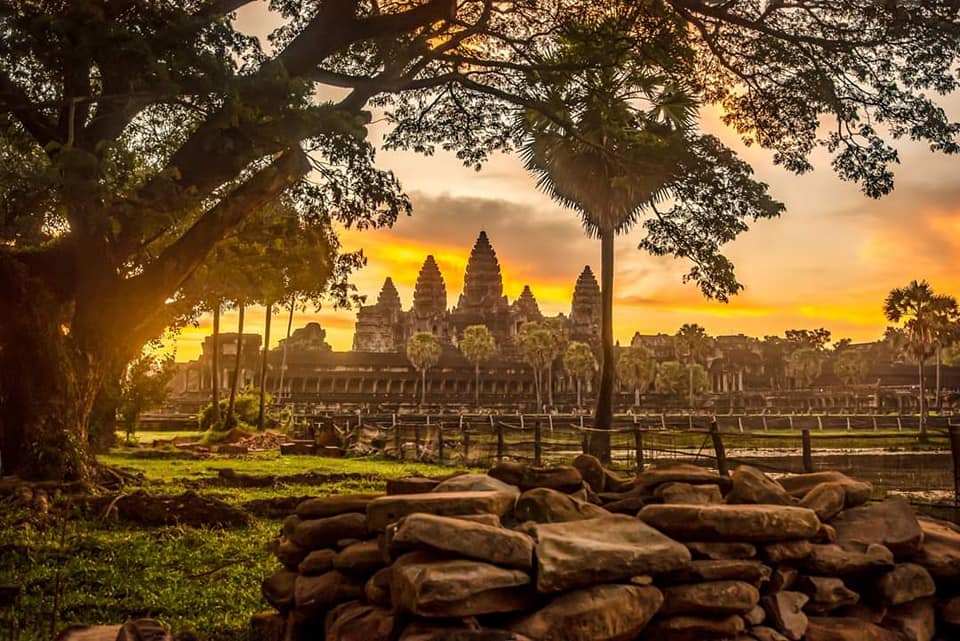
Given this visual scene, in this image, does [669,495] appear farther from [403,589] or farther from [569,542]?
[403,589]

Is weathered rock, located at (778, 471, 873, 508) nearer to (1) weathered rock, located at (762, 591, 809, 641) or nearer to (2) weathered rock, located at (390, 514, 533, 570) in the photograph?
(1) weathered rock, located at (762, 591, 809, 641)

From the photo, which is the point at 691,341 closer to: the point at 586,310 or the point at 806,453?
the point at 586,310

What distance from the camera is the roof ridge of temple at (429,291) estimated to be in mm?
88688

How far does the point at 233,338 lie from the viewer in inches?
2635

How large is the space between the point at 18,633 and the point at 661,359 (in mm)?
75963

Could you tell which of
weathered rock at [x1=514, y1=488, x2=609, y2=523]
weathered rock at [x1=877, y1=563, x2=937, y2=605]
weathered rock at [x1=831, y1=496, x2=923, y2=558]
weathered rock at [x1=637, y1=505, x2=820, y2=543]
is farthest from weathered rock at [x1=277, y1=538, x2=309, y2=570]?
weathered rock at [x1=877, y1=563, x2=937, y2=605]

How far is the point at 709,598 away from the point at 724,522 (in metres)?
0.49

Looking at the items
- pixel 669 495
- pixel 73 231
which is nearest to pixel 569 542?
pixel 669 495

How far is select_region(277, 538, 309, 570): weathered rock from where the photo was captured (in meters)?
5.24

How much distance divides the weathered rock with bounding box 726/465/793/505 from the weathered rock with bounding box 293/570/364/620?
2576mm

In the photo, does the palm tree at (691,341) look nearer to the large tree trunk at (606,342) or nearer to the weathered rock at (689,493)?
the large tree trunk at (606,342)

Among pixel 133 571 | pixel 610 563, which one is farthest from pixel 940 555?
pixel 133 571

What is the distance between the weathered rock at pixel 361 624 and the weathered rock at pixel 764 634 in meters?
2.08

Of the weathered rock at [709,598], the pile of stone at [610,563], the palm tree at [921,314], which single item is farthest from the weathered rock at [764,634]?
the palm tree at [921,314]
